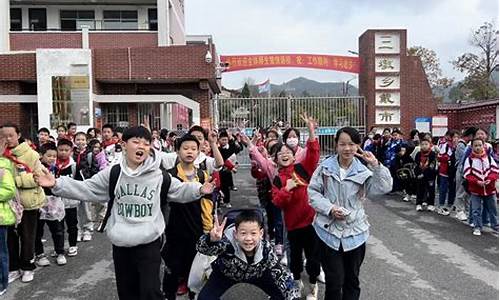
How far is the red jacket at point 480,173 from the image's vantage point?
786 cm

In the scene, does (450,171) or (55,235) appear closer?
(55,235)

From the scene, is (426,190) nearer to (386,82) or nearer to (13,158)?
(13,158)

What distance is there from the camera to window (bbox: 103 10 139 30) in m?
24.2

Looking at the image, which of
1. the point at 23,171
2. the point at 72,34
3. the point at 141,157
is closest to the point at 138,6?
the point at 72,34

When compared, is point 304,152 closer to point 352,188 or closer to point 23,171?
point 352,188

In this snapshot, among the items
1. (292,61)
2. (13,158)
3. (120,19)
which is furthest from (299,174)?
(120,19)

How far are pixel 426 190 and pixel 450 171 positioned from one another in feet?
1.91

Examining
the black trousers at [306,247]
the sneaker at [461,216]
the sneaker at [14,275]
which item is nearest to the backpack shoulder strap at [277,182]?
the black trousers at [306,247]

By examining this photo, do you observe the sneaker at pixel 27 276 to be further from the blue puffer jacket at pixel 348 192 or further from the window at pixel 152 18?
the window at pixel 152 18

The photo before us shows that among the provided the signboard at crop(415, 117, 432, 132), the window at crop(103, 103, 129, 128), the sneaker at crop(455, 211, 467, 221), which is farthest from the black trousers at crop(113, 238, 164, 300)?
the signboard at crop(415, 117, 432, 132)

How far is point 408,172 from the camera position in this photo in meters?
11.4

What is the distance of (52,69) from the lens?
16.7m

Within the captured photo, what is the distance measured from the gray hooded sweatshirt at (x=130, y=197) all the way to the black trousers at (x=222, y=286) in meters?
0.58

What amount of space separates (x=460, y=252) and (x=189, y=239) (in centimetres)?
402
